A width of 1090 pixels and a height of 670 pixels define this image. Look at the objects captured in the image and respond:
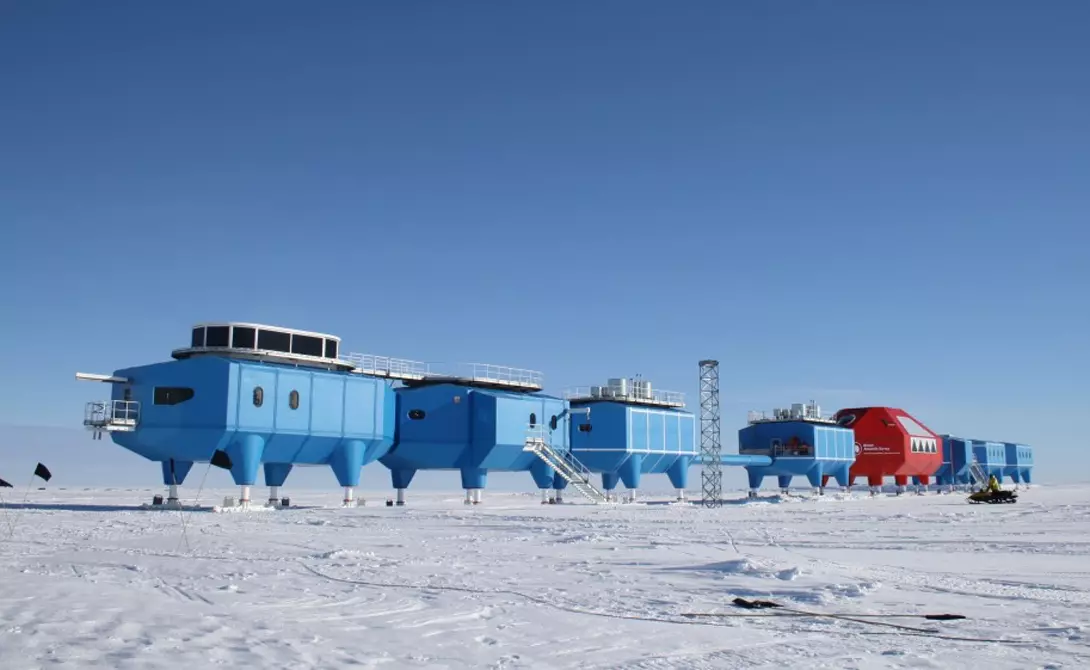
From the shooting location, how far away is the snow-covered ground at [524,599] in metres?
10.3

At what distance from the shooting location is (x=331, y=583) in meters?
15.7

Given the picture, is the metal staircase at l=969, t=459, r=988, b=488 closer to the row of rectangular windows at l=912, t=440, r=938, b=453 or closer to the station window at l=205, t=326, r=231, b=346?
the row of rectangular windows at l=912, t=440, r=938, b=453

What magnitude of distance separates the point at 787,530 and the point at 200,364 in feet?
86.2

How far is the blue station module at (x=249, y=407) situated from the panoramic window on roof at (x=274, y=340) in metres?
0.05

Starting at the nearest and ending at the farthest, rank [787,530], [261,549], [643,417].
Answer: [261,549], [787,530], [643,417]

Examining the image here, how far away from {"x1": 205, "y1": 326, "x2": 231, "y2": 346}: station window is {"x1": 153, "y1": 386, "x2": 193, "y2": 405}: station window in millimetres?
2796

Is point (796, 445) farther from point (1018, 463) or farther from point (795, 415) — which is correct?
point (1018, 463)

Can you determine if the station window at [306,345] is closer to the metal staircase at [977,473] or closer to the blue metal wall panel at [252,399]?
the blue metal wall panel at [252,399]

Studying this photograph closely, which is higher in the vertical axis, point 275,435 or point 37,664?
point 275,435

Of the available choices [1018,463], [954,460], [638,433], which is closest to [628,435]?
[638,433]

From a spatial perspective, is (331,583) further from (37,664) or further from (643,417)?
(643,417)

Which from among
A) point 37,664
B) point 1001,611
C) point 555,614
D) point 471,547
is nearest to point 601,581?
point 555,614

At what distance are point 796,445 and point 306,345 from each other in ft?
153

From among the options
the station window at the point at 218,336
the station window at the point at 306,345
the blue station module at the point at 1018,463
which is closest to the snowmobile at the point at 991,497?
the station window at the point at 306,345
